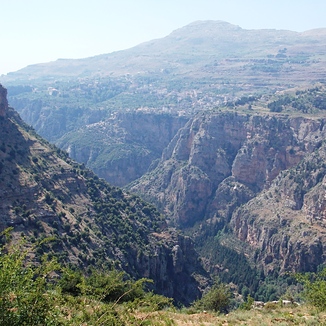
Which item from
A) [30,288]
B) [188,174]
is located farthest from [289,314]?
[188,174]

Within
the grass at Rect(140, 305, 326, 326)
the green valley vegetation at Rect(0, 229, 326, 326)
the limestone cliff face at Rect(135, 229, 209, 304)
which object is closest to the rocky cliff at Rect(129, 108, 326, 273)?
the limestone cliff face at Rect(135, 229, 209, 304)

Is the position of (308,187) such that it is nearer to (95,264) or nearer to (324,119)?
(324,119)

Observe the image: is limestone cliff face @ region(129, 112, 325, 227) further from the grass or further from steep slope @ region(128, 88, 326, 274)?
the grass

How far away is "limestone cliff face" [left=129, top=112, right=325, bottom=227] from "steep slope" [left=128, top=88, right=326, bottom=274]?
0.34 meters

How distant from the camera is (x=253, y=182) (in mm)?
143000

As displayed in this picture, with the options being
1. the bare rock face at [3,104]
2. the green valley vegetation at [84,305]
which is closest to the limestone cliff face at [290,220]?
the green valley vegetation at [84,305]

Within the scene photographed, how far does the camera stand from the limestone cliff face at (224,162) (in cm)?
13700

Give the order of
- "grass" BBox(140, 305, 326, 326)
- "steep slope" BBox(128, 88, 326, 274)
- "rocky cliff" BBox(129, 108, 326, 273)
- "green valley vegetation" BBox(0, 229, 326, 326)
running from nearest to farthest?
1. "green valley vegetation" BBox(0, 229, 326, 326)
2. "grass" BBox(140, 305, 326, 326)
3. "rocky cliff" BBox(129, 108, 326, 273)
4. "steep slope" BBox(128, 88, 326, 274)

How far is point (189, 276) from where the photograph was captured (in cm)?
7650

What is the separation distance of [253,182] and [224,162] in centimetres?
1506

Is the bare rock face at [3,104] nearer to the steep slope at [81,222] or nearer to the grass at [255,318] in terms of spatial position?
the steep slope at [81,222]

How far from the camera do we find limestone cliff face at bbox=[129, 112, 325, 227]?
13700 centimetres

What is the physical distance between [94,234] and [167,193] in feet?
312

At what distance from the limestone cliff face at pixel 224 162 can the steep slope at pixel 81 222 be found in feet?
201
